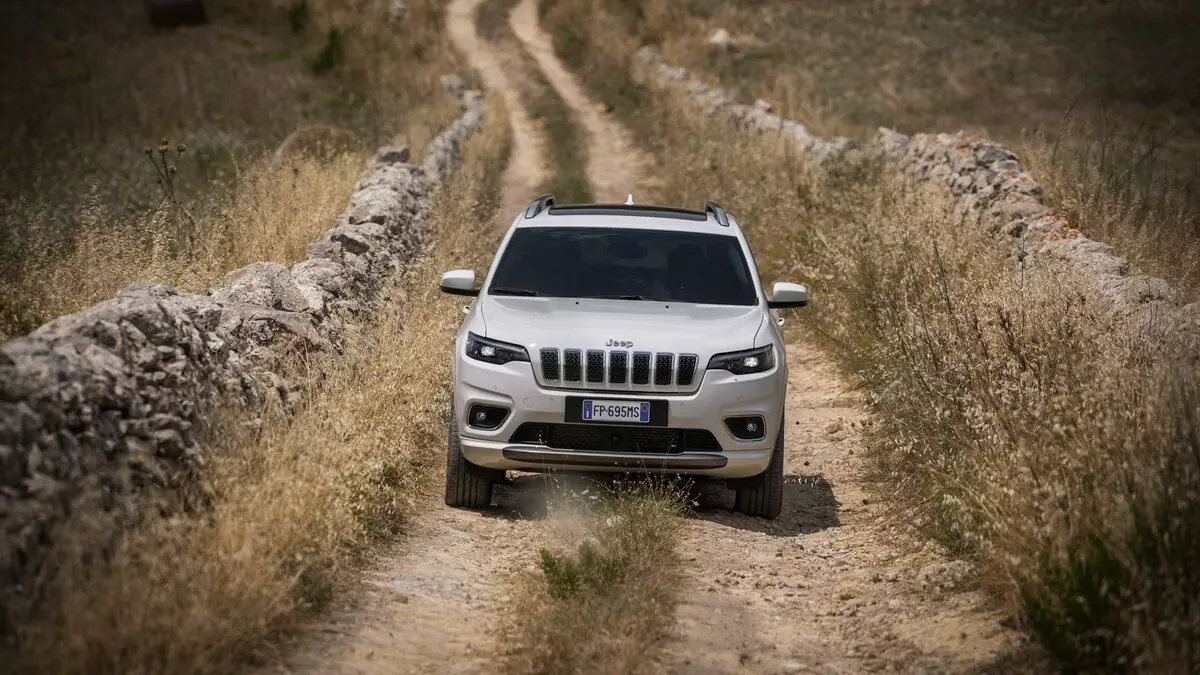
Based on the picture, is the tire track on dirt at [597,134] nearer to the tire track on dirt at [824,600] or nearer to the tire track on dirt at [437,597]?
the tire track on dirt at [824,600]

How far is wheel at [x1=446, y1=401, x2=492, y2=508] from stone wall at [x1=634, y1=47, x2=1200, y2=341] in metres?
3.95

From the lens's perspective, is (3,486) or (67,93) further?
(67,93)

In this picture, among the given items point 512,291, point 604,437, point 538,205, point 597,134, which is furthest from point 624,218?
point 597,134

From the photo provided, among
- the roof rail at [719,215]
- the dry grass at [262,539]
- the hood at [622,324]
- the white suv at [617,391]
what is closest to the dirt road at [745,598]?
the dry grass at [262,539]

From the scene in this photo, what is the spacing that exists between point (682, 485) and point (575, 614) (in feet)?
9.93

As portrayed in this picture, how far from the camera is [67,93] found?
33094 millimetres

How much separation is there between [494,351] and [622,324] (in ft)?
2.56

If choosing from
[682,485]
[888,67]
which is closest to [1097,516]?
[682,485]

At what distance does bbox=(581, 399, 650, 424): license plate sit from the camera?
806 cm

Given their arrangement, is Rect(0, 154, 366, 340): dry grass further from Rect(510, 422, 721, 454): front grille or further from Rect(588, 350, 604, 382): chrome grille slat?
Rect(588, 350, 604, 382): chrome grille slat

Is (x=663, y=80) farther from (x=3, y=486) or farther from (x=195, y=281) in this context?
(x=3, y=486)

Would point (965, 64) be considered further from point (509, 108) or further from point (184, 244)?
point (184, 244)

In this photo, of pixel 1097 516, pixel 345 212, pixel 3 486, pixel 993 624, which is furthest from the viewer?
pixel 345 212

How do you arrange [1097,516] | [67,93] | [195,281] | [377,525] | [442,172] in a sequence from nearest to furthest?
[1097,516], [377,525], [195,281], [442,172], [67,93]
